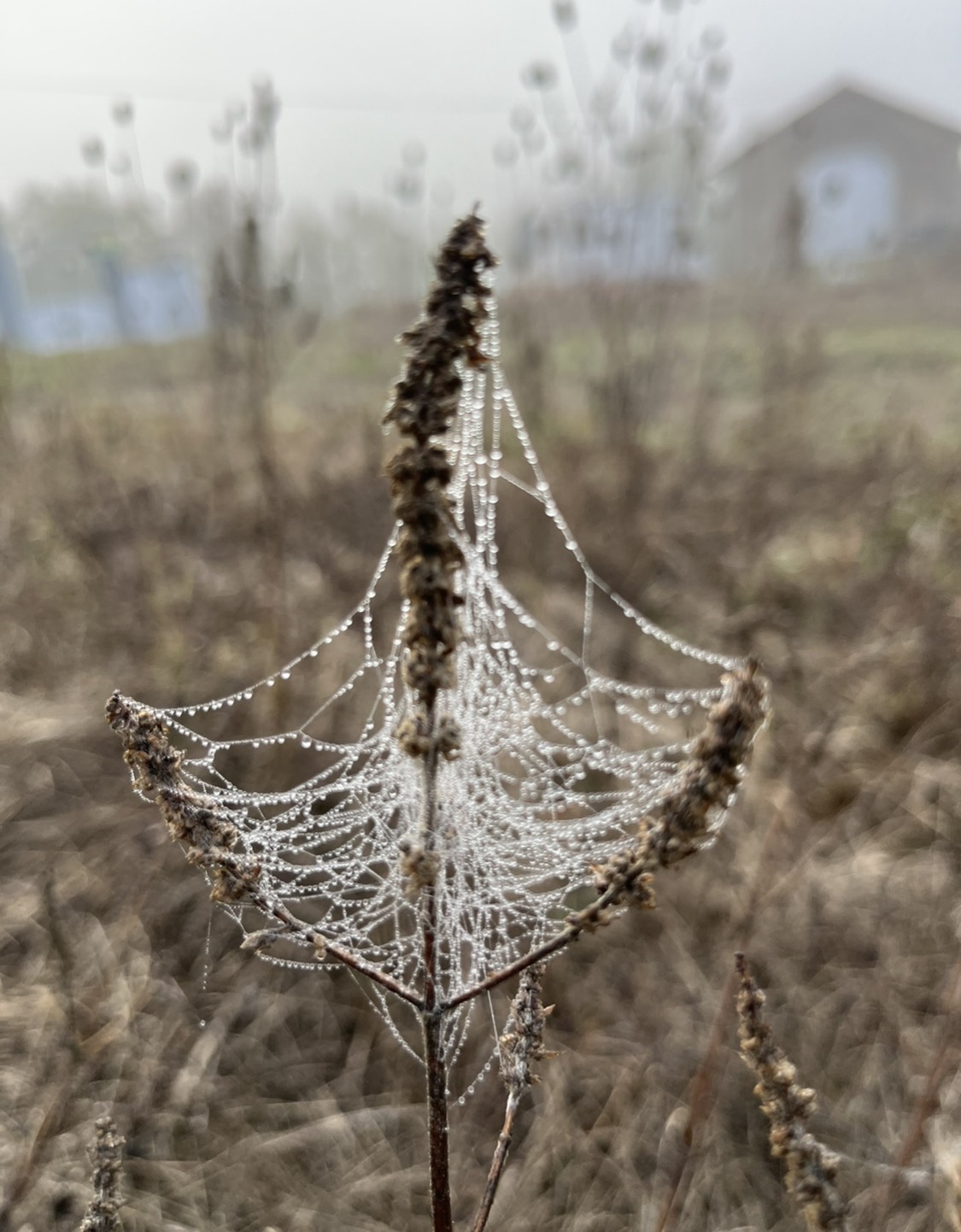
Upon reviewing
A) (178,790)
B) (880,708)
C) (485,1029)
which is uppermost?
(178,790)

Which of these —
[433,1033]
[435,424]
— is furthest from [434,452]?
[433,1033]

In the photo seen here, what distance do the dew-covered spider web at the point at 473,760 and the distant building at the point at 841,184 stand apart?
4.19m

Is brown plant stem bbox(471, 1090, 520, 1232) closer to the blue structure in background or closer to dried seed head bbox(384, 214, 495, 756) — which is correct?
dried seed head bbox(384, 214, 495, 756)

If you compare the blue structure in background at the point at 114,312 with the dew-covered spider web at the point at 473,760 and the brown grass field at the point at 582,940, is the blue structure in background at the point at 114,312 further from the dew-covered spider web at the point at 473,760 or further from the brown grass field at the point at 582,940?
the dew-covered spider web at the point at 473,760

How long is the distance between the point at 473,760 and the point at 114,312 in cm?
773

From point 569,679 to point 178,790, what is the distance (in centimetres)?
281

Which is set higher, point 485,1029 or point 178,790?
point 178,790

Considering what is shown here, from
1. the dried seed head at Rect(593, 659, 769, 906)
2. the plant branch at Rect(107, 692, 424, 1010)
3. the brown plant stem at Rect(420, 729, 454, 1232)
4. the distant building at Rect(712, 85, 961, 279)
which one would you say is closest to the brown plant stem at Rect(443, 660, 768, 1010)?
the dried seed head at Rect(593, 659, 769, 906)

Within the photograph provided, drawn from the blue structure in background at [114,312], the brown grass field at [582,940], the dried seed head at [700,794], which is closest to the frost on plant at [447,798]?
the dried seed head at [700,794]

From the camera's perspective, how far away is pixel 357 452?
6316 mm

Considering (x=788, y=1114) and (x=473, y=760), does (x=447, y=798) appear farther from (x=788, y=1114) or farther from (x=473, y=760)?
(x=788, y=1114)

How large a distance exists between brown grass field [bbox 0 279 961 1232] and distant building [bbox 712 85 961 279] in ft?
10.1

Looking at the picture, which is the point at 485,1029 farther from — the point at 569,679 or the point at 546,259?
the point at 546,259

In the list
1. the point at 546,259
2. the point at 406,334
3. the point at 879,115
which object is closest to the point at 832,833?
the point at 406,334
